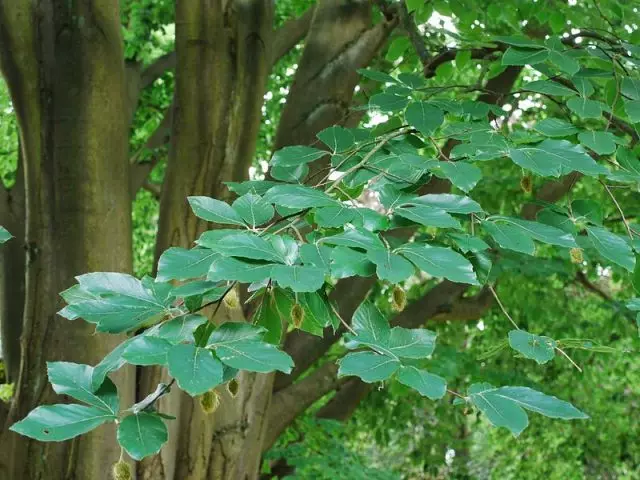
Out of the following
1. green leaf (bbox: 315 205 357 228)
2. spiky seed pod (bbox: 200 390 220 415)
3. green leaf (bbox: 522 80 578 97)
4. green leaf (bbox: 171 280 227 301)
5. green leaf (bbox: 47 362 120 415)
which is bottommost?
spiky seed pod (bbox: 200 390 220 415)

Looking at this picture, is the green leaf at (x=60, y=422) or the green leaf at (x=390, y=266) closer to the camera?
the green leaf at (x=60, y=422)

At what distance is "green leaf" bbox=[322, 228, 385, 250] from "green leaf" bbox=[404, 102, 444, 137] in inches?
21.0

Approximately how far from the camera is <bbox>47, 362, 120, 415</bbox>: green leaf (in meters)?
1.08

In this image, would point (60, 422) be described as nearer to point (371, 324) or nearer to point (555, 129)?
point (371, 324)

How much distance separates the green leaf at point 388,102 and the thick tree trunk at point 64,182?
148cm

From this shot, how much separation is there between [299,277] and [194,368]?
0.17 m

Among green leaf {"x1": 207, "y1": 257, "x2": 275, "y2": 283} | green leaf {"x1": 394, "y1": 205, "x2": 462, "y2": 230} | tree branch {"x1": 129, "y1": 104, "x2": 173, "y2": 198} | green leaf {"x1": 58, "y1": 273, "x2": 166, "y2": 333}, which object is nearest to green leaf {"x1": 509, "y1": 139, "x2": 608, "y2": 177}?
green leaf {"x1": 394, "y1": 205, "x2": 462, "y2": 230}

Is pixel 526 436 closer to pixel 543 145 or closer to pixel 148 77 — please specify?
pixel 148 77

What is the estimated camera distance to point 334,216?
1.26 meters

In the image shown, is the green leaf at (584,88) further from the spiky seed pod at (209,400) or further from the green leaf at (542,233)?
the spiky seed pod at (209,400)

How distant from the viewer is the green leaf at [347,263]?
114 centimetres

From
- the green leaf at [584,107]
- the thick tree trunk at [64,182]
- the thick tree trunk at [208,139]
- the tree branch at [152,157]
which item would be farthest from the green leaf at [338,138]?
the tree branch at [152,157]

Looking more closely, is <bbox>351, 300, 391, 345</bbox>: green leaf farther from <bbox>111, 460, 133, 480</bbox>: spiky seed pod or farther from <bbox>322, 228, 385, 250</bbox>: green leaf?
<bbox>111, 460, 133, 480</bbox>: spiky seed pod

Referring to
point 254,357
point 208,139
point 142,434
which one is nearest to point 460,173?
point 254,357
